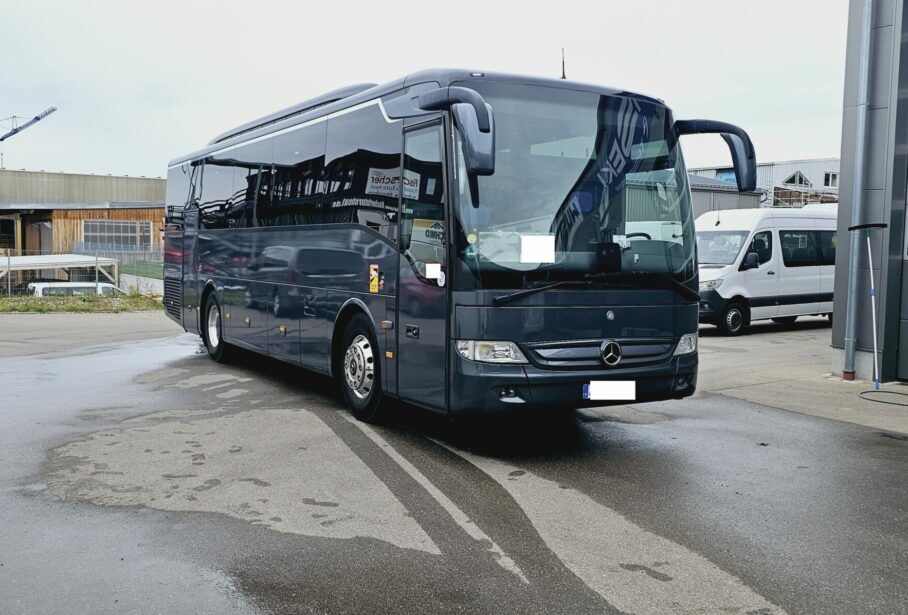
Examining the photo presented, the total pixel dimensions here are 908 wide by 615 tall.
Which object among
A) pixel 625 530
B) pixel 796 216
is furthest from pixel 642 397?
pixel 796 216

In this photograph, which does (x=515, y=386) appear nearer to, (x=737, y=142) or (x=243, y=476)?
(x=243, y=476)

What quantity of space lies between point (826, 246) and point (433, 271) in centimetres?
1499

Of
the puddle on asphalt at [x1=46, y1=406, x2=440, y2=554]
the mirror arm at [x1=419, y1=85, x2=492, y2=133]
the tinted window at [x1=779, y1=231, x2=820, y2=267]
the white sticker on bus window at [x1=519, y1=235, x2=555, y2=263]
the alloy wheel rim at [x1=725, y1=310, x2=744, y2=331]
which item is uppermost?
the mirror arm at [x1=419, y1=85, x2=492, y2=133]

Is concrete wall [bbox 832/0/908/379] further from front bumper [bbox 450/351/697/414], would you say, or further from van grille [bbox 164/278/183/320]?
van grille [bbox 164/278/183/320]

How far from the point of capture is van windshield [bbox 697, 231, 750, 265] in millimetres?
17625

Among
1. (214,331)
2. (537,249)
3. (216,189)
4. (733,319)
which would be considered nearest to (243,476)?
(537,249)

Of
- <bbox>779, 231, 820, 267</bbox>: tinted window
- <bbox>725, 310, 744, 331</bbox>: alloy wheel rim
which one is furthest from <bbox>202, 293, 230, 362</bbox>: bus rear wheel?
<bbox>779, 231, 820, 267</bbox>: tinted window

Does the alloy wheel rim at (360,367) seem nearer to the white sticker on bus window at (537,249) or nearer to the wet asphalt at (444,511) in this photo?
the wet asphalt at (444,511)

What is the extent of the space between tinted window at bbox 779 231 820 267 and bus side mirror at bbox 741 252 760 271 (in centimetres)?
97

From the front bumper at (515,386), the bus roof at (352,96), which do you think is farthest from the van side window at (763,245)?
the front bumper at (515,386)

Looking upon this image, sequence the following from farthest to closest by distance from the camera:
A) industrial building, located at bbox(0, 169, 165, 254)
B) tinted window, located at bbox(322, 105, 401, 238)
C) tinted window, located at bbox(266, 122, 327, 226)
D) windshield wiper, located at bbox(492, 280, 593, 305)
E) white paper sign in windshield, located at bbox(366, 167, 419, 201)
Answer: industrial building, located at bbox(0, 169, 165, 254)
tinted window, located at bbox(266, 122, 327, 226)
tinted window, located at bbox(322, 105, 401, 238)
white paper sign in windshield, located at bbox(366, 167, 419, 201)
windshield wiper, located at bbox(492, 280, 593, 305)

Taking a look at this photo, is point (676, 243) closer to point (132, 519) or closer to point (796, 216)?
point (132, 519)

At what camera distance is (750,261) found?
17.1 meters

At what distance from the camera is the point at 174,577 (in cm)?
421
